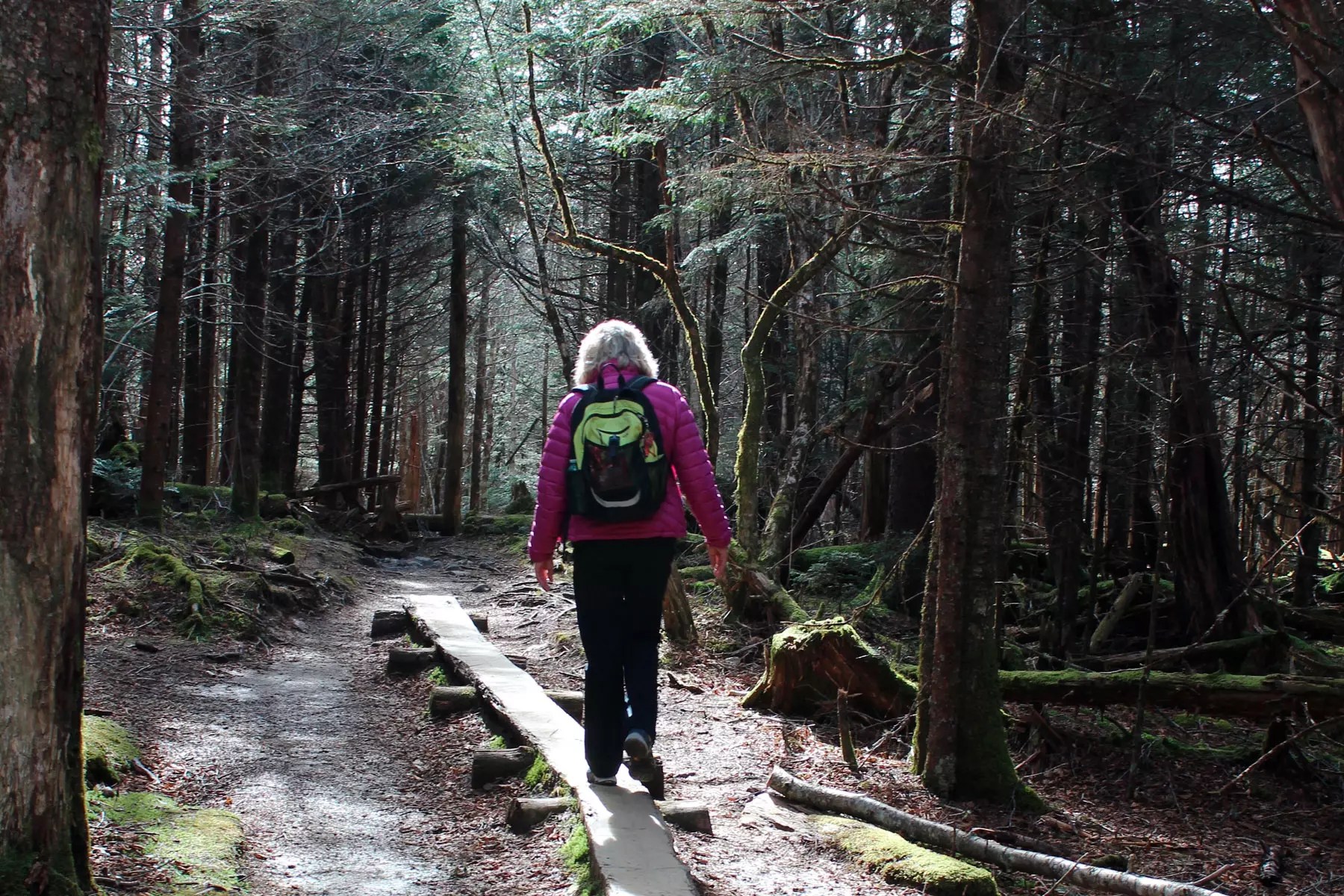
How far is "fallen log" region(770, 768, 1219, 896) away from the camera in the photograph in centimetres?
432

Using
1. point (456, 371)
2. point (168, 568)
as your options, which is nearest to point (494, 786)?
point (168, 568)

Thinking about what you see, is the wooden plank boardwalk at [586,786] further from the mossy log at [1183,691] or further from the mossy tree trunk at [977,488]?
the mossy log at [1183,691]

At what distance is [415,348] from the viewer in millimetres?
32250

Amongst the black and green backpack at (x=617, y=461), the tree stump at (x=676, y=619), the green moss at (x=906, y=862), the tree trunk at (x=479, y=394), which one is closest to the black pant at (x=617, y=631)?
the black and green backpack at (x=617, y=461)

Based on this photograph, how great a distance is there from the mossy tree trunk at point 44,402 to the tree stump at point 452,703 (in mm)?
3756

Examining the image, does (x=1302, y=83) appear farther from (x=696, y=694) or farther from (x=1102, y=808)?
(x=696, y=694)

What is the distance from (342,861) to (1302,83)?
5325 mm

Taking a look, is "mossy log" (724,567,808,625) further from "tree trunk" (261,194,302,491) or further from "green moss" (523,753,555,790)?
"tree trunk" (261,194,302,491)

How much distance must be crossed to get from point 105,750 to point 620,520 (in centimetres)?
289

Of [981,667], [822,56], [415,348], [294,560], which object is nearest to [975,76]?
[822,56]

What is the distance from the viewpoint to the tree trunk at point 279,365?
19250mm

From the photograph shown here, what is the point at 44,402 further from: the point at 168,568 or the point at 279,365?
the point at 279,365

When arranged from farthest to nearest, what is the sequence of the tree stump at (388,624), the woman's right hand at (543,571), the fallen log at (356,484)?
the fallen log at (356,484), the tree stump at (388,624), the woman's right hand at (543,571)

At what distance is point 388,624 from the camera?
10.2 meters
